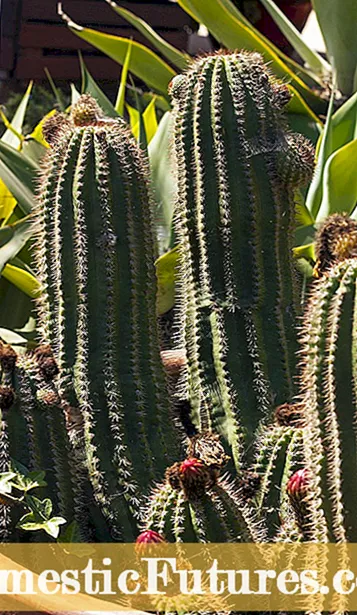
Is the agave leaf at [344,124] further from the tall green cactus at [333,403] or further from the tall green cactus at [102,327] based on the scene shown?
the tall green cactus at [333,403]

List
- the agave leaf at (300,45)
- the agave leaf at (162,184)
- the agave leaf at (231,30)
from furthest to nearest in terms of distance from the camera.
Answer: the agave leaf at (300,45) < the agave leaf at (231,30) < the agave leaf at (162,184)

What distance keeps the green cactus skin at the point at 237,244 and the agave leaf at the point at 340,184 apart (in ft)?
1.28

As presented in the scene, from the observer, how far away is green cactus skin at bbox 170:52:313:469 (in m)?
1.04

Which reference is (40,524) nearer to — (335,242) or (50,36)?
(335,242)

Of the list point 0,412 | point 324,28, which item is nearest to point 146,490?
point 0,412

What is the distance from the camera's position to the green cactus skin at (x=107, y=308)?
101 centimetres

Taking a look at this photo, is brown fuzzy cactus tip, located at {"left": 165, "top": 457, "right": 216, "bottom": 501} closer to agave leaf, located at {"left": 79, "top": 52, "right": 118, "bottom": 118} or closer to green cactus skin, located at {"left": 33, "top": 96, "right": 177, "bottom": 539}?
green cactus skin, located at {"left": 33, "top": 96, "right": 177, "bottom": 539}

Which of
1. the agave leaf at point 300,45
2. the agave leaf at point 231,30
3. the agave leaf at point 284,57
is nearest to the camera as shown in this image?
the agave leaf at point 231,30

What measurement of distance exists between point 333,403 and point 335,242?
160 millimetres

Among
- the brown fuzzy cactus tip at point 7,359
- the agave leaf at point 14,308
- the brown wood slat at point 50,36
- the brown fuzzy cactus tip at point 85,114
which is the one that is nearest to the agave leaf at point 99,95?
the agave leaf at point 14,308

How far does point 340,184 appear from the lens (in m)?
1.50

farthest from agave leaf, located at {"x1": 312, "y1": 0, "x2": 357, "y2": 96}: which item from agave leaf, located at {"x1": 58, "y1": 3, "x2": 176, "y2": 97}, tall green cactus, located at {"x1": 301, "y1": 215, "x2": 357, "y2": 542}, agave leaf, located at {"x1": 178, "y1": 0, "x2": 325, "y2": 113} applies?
tall green cactus, located at {"x1": 301, "y1": 215, "x2": 357, "y2": 542}

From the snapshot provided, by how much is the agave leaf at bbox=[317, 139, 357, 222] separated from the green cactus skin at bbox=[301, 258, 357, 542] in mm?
743

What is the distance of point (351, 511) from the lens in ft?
2.38
